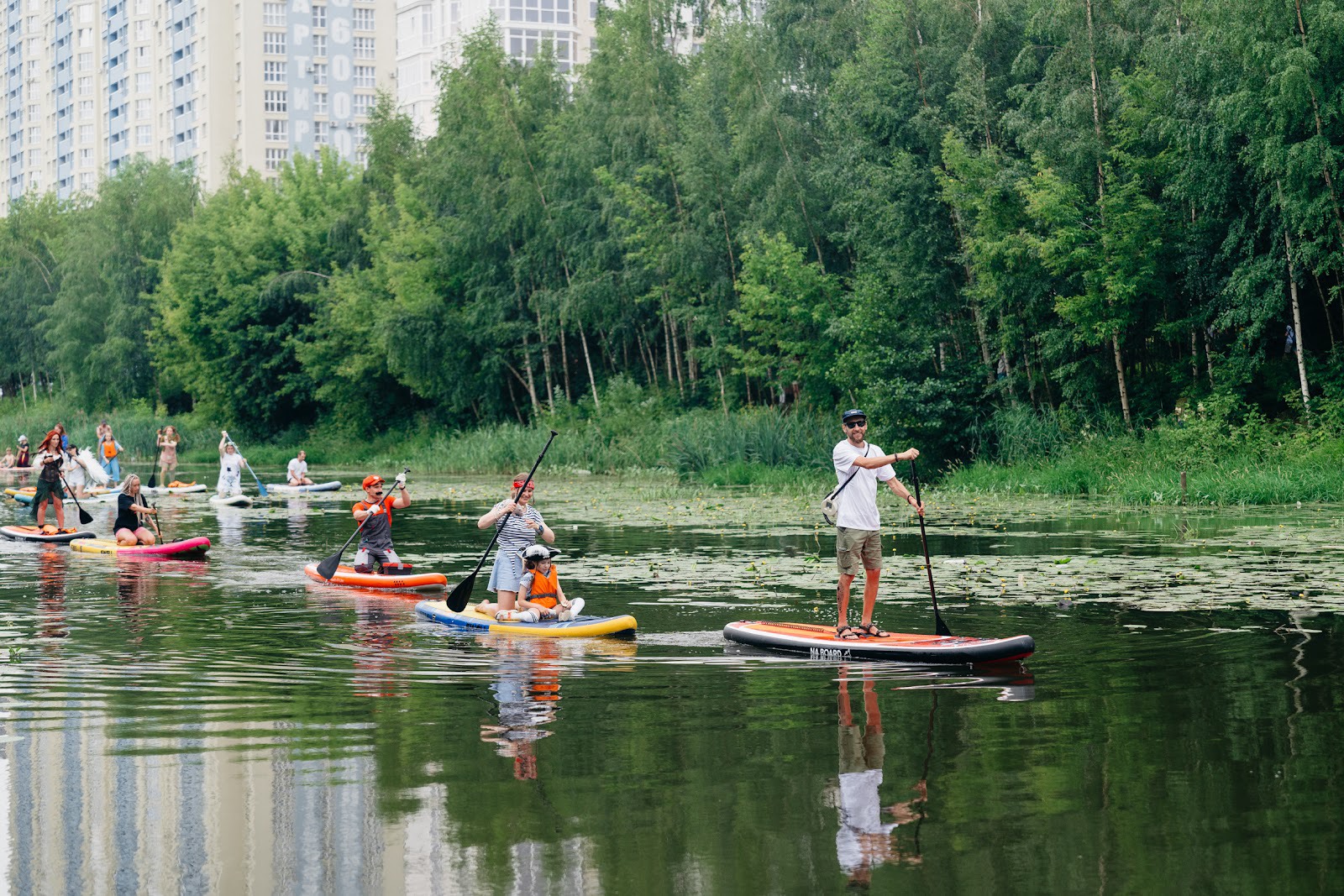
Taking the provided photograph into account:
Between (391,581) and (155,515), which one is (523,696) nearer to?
(391,581)

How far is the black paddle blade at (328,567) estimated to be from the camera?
1808cm

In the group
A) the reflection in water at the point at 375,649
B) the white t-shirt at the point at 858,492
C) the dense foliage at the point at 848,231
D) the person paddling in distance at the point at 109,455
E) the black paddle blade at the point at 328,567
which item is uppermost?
the dense foliage at the point at 848,231

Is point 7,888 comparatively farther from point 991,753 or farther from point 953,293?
point 953,293

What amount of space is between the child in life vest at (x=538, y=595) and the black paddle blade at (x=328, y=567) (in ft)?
13.8

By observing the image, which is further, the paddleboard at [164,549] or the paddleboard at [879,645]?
the paddleboard at [164,549]

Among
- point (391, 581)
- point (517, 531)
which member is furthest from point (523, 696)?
point (391, 581)

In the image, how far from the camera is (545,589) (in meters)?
14.3

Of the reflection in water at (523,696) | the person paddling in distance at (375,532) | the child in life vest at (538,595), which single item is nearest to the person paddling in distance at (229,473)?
the person paddling in distance at (375,532)

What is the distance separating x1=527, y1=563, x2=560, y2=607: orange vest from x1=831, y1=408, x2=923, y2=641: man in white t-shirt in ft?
9.76

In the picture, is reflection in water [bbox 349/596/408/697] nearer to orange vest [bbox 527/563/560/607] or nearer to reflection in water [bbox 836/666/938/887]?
orange vest [bbox 527/563/560/607]

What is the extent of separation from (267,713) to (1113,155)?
84.7ft

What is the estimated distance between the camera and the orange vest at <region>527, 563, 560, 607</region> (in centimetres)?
1425

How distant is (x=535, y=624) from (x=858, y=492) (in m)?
3.30

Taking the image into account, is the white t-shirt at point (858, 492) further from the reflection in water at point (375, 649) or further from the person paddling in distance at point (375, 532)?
the person paddling in distance at point (375, 532)
